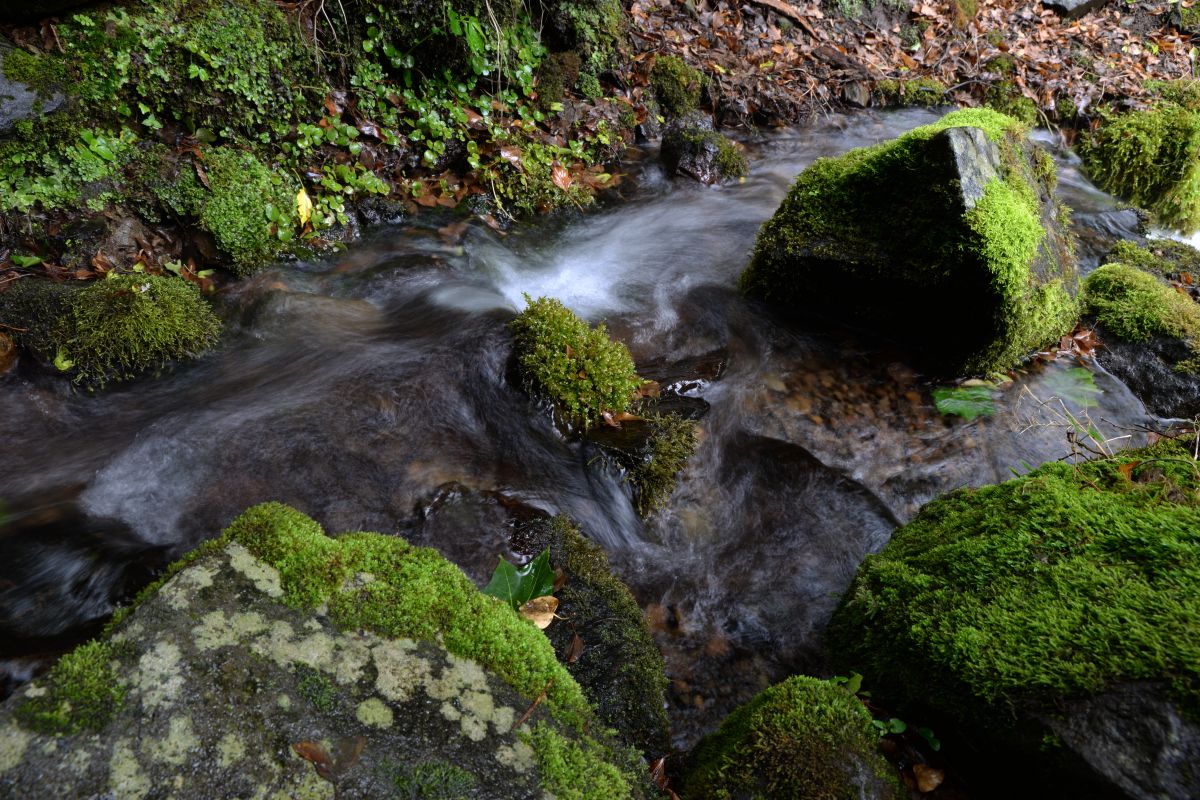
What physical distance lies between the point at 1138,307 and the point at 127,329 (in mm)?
8219

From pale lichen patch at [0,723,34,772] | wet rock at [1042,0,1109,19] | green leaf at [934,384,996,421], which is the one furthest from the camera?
wet rock at [1042,0,1109,19]

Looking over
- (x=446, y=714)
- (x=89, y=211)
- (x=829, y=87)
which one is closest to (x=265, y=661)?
(x=446, y=714)

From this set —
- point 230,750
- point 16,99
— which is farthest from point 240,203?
point 230,750

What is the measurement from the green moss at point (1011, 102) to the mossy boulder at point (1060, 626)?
30.3 feet

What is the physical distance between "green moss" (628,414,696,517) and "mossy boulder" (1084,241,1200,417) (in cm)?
397

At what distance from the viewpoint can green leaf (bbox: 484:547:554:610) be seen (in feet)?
9.11

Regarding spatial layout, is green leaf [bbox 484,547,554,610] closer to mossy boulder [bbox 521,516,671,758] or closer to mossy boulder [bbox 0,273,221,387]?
mossy boulder [bbox 521,516,671,758]

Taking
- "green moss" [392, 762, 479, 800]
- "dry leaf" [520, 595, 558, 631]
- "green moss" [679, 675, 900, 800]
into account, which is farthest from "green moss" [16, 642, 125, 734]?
"green moss" [679, 675, 900, 800]

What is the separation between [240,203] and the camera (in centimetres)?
544

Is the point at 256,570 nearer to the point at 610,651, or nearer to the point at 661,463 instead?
the point at 610,651

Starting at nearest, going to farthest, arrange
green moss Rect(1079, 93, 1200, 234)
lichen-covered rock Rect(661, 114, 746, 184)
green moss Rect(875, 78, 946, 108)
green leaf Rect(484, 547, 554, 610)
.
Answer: green leaf Rect(484, 547, 554, 610)
lichen-covered rock Rect(661, 114, 746, 184)
green moss Rect(1079, 93, 1200, 234)
green moss Rect(875, 78, 946, 108)

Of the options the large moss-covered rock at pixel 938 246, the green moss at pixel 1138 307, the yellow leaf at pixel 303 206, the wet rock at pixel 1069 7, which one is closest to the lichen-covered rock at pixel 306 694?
the large moss-covered rock at pixel 938 246

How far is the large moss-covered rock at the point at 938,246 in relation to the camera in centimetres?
457

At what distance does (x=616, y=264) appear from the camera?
6.62 m
